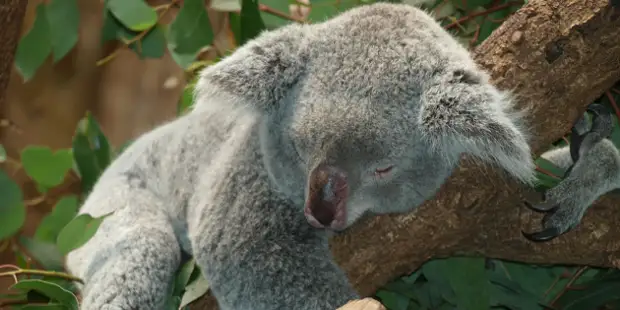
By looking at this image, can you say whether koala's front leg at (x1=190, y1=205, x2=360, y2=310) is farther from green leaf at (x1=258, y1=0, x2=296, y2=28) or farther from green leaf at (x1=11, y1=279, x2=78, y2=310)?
green leaf at (x1=258, y1=0, x2=296, y2=28)

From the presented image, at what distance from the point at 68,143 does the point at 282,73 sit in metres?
3.91

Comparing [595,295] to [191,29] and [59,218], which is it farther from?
[59,218]

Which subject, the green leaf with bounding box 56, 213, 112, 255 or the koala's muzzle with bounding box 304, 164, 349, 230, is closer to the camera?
the koala's muzzle with bounding box 304, 164, 349, 230

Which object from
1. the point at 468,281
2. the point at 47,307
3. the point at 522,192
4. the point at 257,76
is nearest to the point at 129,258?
the point at 47,307

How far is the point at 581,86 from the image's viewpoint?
2.02 metres

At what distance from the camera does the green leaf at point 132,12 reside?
2.93m

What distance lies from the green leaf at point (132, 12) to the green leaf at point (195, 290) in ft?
3.81

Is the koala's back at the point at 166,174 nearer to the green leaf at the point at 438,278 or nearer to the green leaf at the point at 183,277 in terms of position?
the green leaf at the point at 183,277

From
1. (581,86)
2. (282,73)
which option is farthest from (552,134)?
(282,73)

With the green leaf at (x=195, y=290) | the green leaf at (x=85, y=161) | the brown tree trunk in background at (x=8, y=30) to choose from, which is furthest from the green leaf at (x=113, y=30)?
the green leaf at (x=195, y=290)

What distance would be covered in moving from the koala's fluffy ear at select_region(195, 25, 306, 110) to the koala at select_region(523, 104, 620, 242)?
30.7 inches

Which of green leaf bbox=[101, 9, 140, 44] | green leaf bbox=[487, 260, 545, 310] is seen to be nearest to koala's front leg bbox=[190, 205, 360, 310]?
green leaf bbox=[487, 260, 545, 310]

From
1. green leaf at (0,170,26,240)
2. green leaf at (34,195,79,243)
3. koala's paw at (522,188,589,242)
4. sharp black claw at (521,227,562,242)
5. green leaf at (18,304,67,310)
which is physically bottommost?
green leaf at (34,195,79,243)

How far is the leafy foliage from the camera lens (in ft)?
7.82
